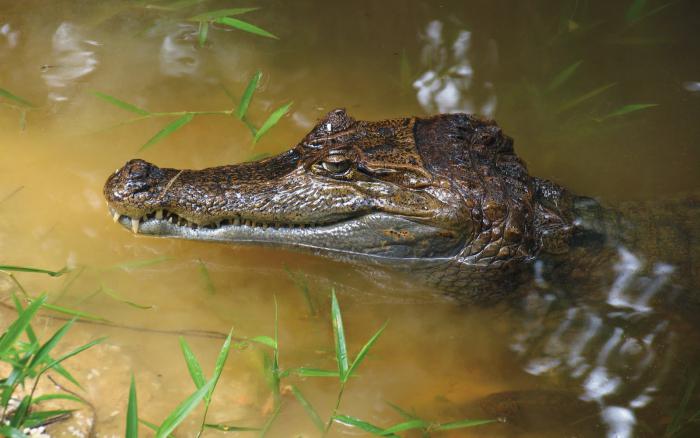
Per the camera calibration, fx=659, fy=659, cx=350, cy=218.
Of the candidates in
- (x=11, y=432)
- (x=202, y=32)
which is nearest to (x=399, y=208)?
(x=11, y=432)

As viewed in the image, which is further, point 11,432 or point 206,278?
point 206,278

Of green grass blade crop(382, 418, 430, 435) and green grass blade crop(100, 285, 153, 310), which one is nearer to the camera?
green grass blade crop(382, 418, 430, 435)

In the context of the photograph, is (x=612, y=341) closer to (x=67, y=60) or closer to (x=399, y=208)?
(x=399, y=208)

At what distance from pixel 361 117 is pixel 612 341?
2278 millimetres

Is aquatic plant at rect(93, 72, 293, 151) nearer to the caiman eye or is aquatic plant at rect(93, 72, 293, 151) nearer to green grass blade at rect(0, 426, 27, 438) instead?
the caiman eye

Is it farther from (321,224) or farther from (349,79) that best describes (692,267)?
(349,79)

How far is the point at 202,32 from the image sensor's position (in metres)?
5.02

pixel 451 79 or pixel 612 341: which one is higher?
pixel 451 79

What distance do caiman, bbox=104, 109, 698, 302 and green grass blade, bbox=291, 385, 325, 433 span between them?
1.02 meters

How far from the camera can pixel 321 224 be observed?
12.2 feet

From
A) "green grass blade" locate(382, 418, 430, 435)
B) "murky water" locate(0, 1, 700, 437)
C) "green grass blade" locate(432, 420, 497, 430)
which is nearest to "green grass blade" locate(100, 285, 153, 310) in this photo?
"murky water" locate(0, 1, 700, 437)

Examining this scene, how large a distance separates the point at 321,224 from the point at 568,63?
2714mm

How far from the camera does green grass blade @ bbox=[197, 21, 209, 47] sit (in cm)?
494

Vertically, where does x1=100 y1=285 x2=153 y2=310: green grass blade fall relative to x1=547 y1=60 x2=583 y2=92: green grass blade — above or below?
below
